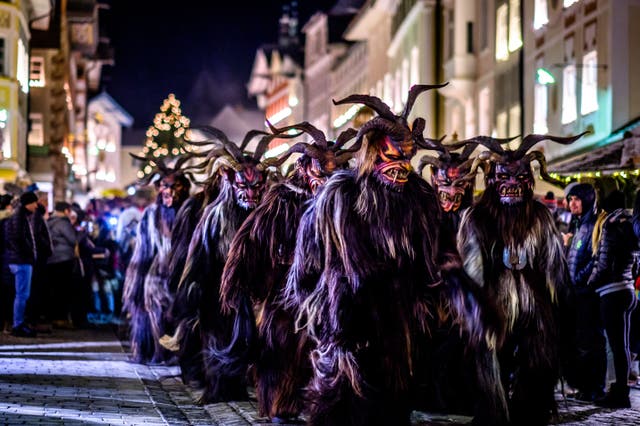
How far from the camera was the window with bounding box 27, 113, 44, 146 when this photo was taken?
5856cm

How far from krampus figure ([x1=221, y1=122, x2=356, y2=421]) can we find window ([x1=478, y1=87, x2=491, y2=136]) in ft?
104

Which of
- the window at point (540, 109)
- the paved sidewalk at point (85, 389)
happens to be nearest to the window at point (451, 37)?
the window at point (540, 109)

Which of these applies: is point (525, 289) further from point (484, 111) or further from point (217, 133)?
point (484, 111)

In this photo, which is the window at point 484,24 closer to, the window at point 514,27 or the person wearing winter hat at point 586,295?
the window at point 514,27

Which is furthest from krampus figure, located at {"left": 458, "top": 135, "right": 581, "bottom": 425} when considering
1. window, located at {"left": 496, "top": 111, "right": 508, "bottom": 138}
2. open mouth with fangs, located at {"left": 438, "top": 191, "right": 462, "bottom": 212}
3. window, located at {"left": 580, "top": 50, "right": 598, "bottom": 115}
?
window, located at {"left": 496, "top": 111, "right": 508, "bottom": 138}

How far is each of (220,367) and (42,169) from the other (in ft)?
145

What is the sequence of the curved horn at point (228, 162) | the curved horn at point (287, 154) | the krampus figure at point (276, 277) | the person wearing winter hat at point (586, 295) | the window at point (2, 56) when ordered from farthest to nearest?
the window at point (2, 56) < the person wearing winter hat at point (586, 295) < the curved horn at point (228, 162) < the curved horn at point (287, 154) < the krampus figure at point (276, 277)

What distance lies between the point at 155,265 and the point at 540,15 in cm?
2135

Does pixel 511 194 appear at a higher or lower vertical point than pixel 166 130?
lower

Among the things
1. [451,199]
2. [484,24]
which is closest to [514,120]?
[484,24]

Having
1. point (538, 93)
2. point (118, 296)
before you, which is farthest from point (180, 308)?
point (538, 93)

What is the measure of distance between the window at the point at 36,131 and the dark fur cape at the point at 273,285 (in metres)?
47.4

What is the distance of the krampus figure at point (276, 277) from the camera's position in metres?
11.9

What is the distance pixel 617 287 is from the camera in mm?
13680
